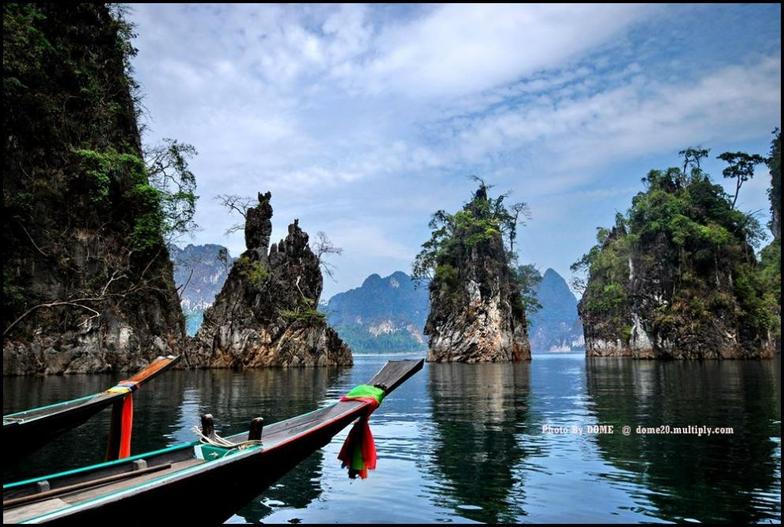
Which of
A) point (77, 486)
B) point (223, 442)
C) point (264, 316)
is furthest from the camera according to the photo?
point (264, 316)

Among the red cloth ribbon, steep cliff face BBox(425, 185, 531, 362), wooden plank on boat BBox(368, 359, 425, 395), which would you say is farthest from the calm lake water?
steep cliff face BBox(425, 185, 531, 362)

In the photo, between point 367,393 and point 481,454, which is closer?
point 367,393

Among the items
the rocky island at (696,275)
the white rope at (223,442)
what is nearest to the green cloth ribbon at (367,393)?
the white rope at (223,442)

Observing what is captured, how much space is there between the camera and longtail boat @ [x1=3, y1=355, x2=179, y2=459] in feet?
24.3

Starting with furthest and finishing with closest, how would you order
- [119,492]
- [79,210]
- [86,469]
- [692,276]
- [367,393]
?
[692,276], [79,210], [367,393], [86,469], [119,492]

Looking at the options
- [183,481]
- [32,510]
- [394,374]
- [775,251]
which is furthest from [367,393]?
[775,251]

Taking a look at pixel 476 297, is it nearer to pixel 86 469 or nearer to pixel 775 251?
pixel 775 251

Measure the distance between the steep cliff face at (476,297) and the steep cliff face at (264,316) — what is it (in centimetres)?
1543

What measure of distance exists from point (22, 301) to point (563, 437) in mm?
24196

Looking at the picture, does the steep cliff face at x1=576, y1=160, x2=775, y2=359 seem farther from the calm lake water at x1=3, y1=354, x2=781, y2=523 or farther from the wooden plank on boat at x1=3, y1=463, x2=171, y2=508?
the wooden plank on boat at x1=3, y1=463, x2=171, y2=508

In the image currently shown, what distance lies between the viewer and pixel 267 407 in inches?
638

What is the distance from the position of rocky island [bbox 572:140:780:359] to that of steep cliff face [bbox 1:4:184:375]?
44394 millimetres

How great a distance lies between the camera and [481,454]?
9.34 metres

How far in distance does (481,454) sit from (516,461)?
0.71 metres
